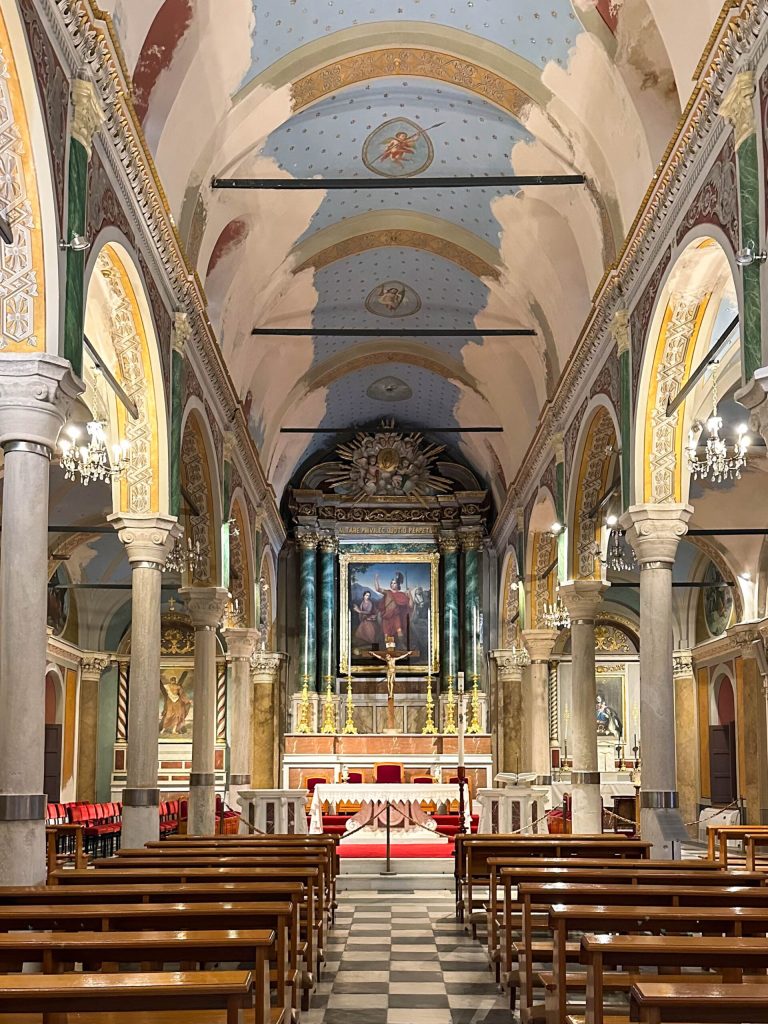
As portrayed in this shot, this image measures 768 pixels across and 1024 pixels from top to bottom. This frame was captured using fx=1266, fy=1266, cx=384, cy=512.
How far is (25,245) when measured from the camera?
30.5ft

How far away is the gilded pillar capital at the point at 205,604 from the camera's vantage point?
1878 cm

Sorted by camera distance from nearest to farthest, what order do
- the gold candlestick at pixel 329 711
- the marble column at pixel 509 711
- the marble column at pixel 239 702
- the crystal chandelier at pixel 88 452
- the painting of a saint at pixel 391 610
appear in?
1. the crystal chandelier at pixel 88 452
2. the marble column at pixel 239 702
3. the marble column at pixel 509 711
4. the gold candlestick at pixel 329 711
5. the painting of a saint at pixel 391 610

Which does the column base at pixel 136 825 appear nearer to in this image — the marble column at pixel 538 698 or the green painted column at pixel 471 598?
the marble column at pixel 538 698

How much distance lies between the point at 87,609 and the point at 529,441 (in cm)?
1208

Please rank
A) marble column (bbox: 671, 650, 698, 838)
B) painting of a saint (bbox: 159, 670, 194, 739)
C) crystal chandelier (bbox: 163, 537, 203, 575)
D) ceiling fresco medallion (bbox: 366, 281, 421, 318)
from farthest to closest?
1. painting of a saint (bbox: 159, 670, 194, 739)
2. marble column (bbox: 671, 650, 698, 838)
3. ceiling fresco medallion (bbox: 366, 281, 421, 318)
4. crystal chandelier (bbox: 163, 537, 203, 575)

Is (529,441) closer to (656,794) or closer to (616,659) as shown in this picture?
(616,659)

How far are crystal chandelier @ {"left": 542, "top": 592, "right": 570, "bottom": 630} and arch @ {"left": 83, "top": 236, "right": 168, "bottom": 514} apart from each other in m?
9.74

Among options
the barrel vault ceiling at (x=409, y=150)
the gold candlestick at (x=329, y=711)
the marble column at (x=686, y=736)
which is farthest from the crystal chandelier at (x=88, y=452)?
the marble column at (x=686, y=736)

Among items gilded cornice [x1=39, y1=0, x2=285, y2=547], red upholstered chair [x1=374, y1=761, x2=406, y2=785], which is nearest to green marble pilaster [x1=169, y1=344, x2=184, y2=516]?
gilded cornice [x1=39, y1=0, x2=285, y2=547]

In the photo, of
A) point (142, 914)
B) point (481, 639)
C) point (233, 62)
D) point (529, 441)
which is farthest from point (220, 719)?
point (142, 914)

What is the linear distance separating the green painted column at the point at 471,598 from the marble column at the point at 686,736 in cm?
473

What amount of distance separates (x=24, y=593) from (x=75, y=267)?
2.61 m

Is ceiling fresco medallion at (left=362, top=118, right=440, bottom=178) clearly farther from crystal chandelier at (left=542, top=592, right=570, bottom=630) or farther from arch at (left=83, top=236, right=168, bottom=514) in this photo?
crystal chandelier at (left=542, top=592, right=570, bottom=630)

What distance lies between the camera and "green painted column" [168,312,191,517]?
14648mm
